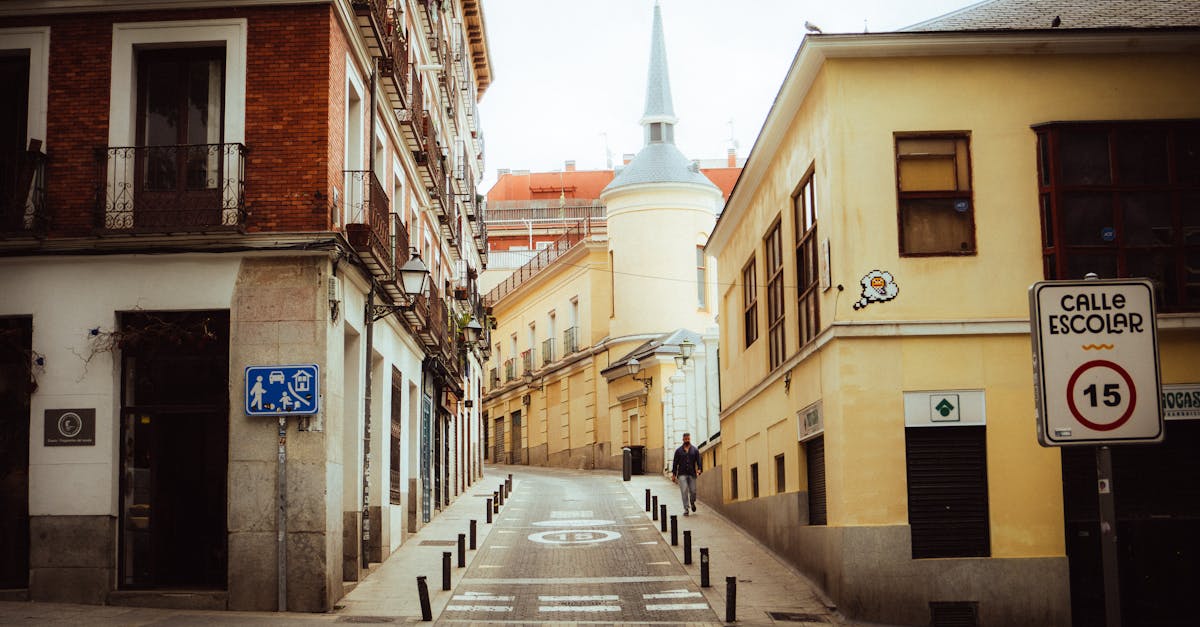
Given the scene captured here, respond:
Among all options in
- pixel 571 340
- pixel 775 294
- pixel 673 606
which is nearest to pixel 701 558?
pixel 673 606

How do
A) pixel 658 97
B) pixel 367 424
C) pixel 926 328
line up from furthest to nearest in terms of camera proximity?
pixel 658 97 < pixel 367 424 < pixel 926 328

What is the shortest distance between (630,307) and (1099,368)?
4182 cm

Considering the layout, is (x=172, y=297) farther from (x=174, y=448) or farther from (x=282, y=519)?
(x=282, y=519)

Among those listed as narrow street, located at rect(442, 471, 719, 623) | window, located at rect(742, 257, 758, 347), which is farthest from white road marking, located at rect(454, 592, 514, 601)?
window, located at rect(742, 257, 758, 347)

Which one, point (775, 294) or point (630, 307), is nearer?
point (775, 294)

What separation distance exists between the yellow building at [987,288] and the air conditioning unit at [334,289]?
20.7 ft

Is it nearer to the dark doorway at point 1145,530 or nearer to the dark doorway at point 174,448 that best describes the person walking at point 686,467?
the dark doorway at point 1145,530

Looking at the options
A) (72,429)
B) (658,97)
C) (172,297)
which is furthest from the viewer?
(658,97)

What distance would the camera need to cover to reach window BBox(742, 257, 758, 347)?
24553mm

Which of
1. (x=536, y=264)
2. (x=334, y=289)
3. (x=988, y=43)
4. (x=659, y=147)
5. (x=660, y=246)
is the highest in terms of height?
(x=659, y=147)

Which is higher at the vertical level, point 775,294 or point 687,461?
point 775,294

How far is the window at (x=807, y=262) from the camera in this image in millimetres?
18516

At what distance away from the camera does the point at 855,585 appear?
16047 mm

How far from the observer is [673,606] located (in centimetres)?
1709
